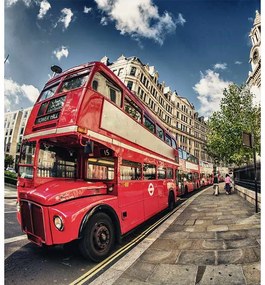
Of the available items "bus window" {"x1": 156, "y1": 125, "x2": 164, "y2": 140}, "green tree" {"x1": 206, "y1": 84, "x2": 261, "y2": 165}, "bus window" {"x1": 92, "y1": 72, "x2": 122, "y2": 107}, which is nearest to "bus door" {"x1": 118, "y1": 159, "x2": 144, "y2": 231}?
"bus window" {"x1": 92, "y1": 72, "x2": 122, "y2": 107}

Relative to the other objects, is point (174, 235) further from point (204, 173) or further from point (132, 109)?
point (204, 173)

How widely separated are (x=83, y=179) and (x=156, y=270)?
8.92 feet

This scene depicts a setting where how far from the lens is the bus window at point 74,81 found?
4.72 metres

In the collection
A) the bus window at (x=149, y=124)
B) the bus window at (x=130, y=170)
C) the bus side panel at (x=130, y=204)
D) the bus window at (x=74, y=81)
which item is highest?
the bus window at (x=74, y=81)

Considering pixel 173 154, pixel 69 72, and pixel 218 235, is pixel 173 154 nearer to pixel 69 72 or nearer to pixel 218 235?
pixel 218 235

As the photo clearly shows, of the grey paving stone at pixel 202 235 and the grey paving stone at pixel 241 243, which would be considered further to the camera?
the grey paving stone at pixel 202 235

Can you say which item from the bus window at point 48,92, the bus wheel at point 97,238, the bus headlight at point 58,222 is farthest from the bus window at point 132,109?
the bus headlight at point 58,222

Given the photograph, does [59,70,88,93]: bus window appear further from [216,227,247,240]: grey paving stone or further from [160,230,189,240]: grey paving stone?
[216,227,247,240]: grey paving stone

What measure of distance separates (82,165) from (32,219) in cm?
180

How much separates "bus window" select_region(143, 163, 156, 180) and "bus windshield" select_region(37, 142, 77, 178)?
9.06 ft

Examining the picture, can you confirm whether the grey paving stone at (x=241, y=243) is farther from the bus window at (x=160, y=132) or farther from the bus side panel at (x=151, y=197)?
the bus window at (x=160, y=132)

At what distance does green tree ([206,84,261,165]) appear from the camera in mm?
19422

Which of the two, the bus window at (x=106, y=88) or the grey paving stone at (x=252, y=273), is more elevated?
the bus window at (x=106, y=88)

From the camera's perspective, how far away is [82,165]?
532 cm
